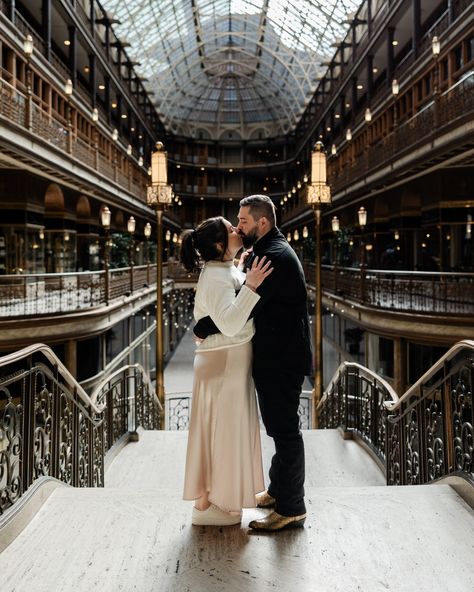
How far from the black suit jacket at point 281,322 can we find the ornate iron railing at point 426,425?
3.98 feet

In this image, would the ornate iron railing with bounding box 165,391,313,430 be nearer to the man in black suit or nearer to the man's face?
the man in black suit

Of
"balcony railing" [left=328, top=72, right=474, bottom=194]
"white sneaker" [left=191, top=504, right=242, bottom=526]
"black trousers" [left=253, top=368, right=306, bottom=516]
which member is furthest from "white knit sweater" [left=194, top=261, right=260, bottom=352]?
"balcony railing" [left=328, top=72, right=474, bottom=194]

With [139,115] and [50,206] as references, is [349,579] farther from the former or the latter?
[139,115]

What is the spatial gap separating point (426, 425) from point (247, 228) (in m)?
2.84

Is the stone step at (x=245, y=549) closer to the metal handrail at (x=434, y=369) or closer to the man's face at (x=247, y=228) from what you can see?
the metal handrail at (x=434, y=369)

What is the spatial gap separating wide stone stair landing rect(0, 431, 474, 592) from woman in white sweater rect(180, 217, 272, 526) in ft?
0.77

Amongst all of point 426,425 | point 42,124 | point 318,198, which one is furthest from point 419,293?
point 42,124

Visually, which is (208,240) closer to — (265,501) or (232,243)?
(232,243)

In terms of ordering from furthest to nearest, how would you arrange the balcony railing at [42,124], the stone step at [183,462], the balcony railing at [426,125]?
the balcony railing at [42,124]
the balcony railing at [426,125]
the stone step at [183,462]

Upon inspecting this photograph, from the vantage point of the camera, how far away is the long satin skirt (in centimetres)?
350

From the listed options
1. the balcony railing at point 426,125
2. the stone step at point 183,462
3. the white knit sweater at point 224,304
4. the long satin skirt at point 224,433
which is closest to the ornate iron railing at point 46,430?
the stone step at point 183,462

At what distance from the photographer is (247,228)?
3.67 meters

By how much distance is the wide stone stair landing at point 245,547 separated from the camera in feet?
9.57

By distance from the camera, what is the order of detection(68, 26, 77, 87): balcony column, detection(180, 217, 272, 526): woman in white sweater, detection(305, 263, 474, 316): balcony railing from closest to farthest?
detection(180, 217, 272, 526): woman in white sweater, detection(305, 263, 474, 316): balcony railing, detection(68, 26, 77, 87): balcony column
